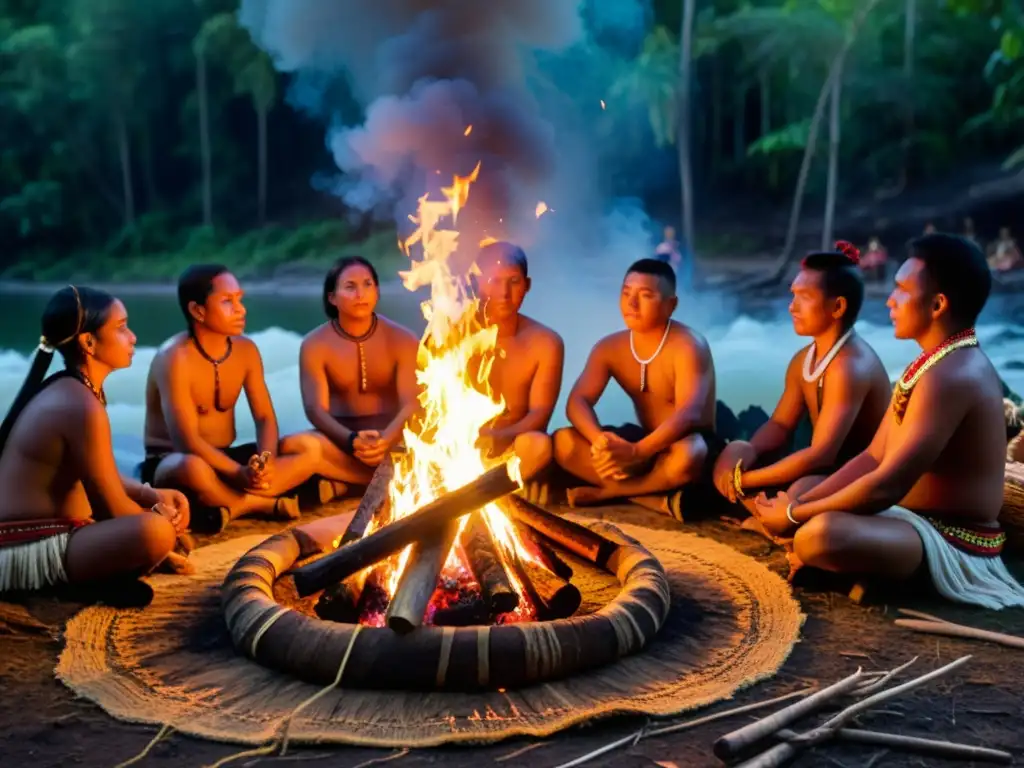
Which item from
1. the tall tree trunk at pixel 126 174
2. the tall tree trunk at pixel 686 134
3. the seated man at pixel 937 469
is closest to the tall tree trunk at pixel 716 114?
the tall tree trunk at pixel 686 134

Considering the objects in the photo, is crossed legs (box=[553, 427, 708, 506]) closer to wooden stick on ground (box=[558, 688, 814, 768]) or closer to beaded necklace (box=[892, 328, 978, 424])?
beaded necklace (box=[892, 328, 978, 424])

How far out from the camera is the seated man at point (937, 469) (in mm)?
3910

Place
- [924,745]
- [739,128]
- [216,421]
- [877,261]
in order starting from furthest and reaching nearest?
1. [739,128]
2. [877,261]
3. [216,421]
4. [924,745]

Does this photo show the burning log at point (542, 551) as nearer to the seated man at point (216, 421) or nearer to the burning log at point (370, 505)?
the burning log at point (370, 505)

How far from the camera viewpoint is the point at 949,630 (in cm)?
376

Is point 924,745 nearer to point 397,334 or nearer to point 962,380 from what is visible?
point 962,380

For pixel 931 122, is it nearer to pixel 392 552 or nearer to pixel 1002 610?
pixel 1002 610

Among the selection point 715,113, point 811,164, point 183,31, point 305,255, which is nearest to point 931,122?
point 811,164

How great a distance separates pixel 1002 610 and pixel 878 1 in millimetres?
7477

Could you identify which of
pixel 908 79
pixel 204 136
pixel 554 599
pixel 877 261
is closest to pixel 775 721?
pixel 554 599

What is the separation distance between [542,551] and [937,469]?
69.9 inches

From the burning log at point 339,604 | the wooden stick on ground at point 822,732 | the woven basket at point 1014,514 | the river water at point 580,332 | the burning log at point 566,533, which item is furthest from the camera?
the river water at point 580,332

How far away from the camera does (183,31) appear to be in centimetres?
986

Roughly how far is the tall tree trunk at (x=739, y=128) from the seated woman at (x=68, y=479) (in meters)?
7.58
